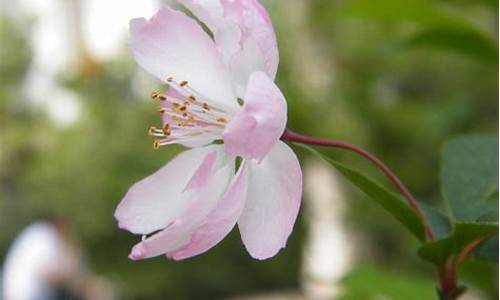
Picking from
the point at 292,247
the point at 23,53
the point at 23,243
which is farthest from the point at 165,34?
the point at 23,53

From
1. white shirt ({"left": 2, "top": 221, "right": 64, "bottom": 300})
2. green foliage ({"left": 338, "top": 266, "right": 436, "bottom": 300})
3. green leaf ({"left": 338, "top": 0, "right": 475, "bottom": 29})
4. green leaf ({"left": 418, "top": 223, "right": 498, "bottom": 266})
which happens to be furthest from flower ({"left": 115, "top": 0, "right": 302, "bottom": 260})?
white shirt ({"left": 2, "top": 221, "right": 64, "bottom": 300})

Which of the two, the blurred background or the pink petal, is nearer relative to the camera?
the pink petal

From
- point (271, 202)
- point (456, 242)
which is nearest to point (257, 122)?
point (271, 202)

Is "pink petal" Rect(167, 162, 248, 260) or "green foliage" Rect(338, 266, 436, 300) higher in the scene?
"pink petal" Rect(167, 162, 248, 260)

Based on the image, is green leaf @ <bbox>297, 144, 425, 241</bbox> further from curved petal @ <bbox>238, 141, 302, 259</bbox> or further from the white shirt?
the white shirt

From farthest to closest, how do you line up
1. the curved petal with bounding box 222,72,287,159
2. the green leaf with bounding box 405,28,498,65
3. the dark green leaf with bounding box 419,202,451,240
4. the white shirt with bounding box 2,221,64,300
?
the white shirt with bounding box 2,221,64,300
the green leaf with bounding box 405,28,498,65
the dark green leaf with bounding box 419,202,451,240
the curved petal with bounding box 222,72,287,159

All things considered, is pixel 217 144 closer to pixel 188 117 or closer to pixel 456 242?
pixel 188 117
